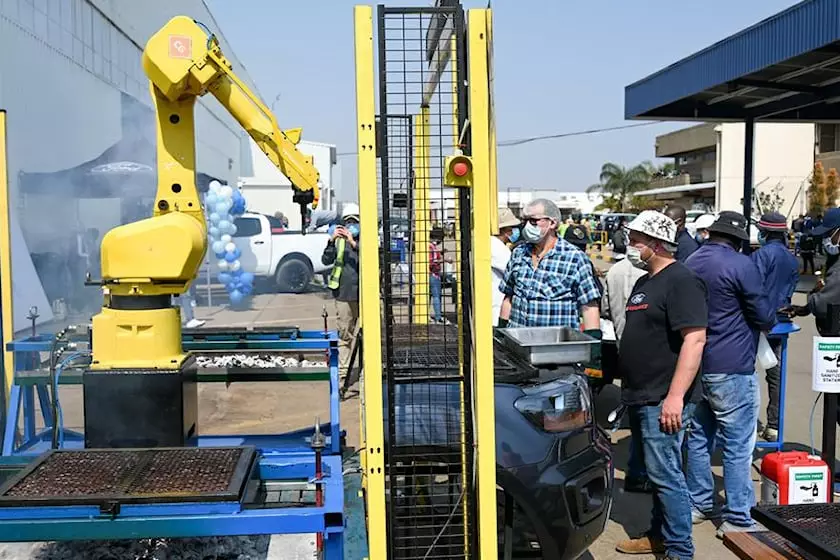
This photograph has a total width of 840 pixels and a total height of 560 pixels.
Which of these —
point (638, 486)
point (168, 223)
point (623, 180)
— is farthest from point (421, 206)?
point (623, 180)

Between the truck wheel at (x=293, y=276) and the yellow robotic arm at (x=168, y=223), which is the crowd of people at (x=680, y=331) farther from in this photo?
the truck wheel at (x=293, y=276)

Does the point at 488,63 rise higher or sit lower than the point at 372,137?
higher

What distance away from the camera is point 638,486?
5.57 meters

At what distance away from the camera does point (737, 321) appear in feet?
15.9

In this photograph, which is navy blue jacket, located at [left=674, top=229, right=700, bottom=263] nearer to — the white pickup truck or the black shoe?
the black shoe

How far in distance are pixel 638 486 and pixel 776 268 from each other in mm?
2245

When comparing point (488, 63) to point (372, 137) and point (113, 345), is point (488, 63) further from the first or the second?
point (113, 345)

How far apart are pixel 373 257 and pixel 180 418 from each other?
5.23ft

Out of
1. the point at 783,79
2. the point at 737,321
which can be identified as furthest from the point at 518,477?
the point at 783,79

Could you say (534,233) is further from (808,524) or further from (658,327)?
(808,524)

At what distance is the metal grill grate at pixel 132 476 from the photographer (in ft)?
8.14

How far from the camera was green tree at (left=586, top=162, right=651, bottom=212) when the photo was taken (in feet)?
195

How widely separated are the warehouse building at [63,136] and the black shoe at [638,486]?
27.7 feet

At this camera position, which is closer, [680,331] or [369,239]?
[369,239]
